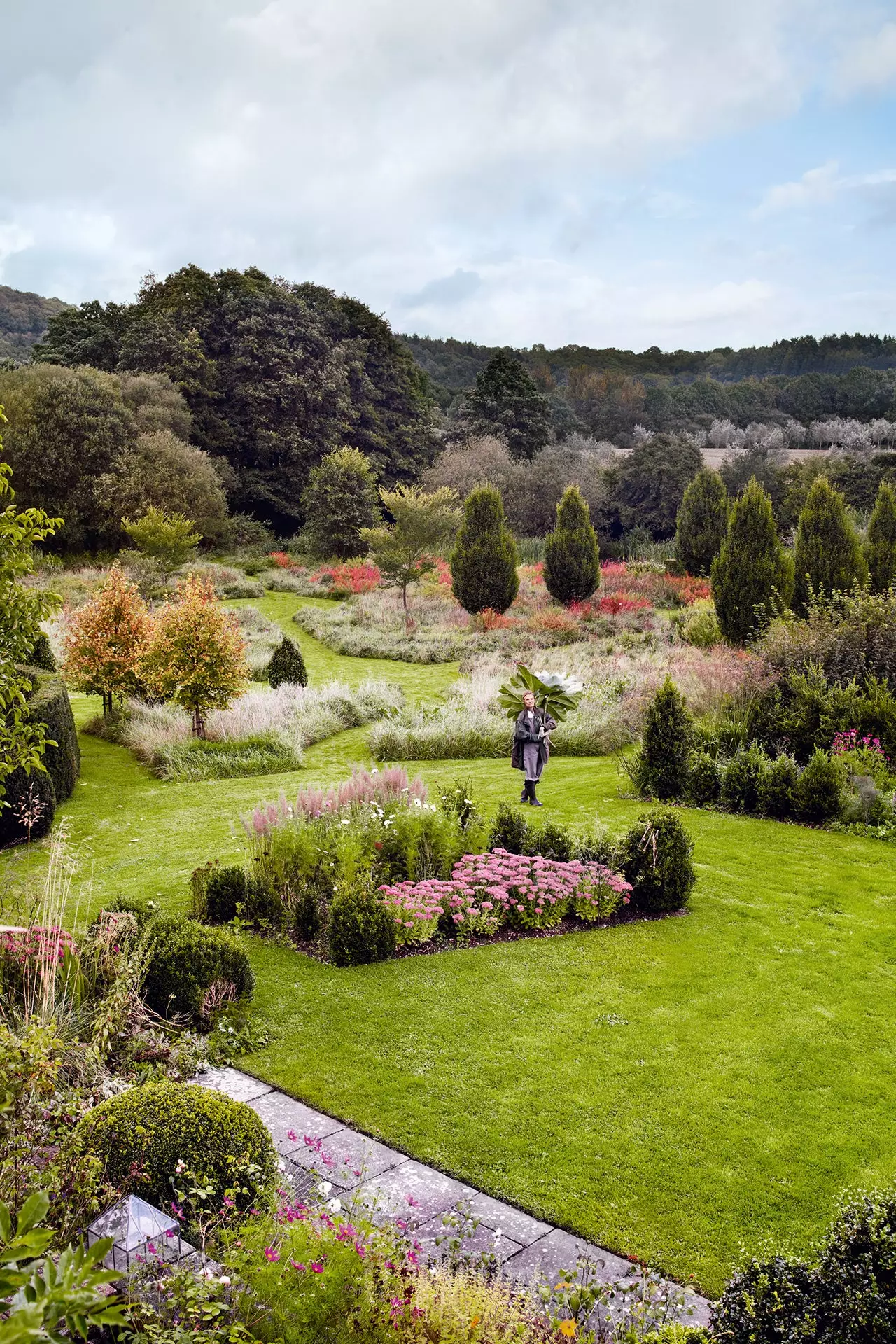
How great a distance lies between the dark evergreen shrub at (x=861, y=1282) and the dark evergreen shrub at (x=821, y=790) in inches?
267

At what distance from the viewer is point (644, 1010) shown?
18.5 ft

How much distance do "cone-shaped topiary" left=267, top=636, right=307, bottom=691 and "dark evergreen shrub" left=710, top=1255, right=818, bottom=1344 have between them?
13.1 m

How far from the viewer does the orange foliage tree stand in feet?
42.1

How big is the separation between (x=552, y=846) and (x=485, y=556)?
51.0ft

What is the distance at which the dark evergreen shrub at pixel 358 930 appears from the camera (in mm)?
6250

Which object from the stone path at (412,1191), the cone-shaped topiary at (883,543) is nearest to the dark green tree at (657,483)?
the cone-shaped topiary at (883,543)

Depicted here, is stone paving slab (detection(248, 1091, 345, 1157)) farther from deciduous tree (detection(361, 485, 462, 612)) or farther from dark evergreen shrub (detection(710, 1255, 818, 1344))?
deciduous tree (detection(361, 485, 462, 612))

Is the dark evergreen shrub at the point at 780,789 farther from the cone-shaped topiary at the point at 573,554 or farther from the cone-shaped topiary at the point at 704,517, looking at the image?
the cone-shaped topiary at the point at 704,517

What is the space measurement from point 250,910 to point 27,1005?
2391 millimetres

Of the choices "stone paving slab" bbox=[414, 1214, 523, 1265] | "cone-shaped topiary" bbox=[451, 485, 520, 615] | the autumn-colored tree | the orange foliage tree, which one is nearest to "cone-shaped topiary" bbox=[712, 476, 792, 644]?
"cone-shaped topiary" bbox=[451, 485, 520, 615]

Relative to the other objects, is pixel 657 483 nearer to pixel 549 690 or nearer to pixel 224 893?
pixel 549 690

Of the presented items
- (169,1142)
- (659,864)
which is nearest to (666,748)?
(659,864)

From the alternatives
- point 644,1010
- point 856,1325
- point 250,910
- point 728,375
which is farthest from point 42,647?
point 728,375

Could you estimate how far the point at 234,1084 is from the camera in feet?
15.8
